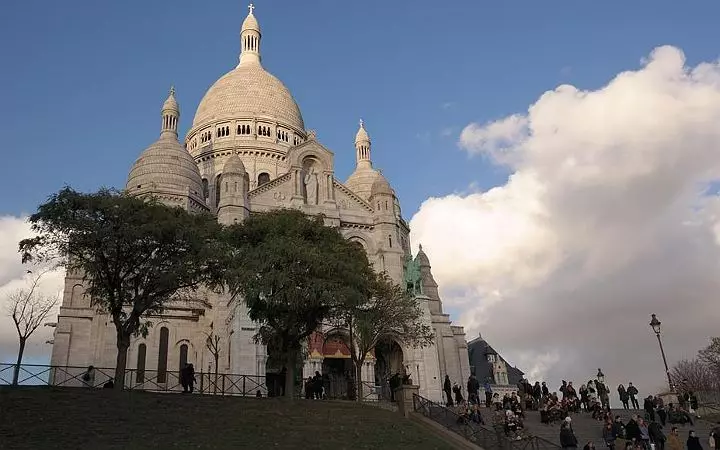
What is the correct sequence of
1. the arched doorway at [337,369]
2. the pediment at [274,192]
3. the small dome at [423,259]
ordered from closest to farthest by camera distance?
the arched doorway at [337,369]
the pediment at [274,192]
the small dome at [423,259]

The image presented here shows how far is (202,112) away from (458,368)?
130ft

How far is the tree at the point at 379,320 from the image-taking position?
31.5 metres

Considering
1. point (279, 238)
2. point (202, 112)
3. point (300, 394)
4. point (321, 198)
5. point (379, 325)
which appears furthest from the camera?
point (202, 112)

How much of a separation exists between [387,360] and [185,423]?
26975mm

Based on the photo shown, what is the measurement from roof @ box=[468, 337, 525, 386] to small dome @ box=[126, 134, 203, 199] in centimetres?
3702

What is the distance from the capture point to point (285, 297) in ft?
95.1

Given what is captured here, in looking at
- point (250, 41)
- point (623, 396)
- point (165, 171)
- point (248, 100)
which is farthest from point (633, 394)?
point (250, 41)

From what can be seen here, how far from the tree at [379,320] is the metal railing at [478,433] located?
487 centimetres

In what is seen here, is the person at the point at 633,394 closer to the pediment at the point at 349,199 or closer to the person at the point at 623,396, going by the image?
the person at the point at 623,396

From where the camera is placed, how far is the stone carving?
5106 centimetres

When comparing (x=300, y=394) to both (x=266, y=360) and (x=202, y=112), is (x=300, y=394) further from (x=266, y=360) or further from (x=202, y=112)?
(x=202, y=112)

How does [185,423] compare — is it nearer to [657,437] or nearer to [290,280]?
[290,280]

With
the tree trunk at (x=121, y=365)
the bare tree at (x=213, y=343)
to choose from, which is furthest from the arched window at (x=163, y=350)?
the tree trunk at (x=121, y=365)

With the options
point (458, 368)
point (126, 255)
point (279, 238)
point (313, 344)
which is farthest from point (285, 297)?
point (458, 368)
